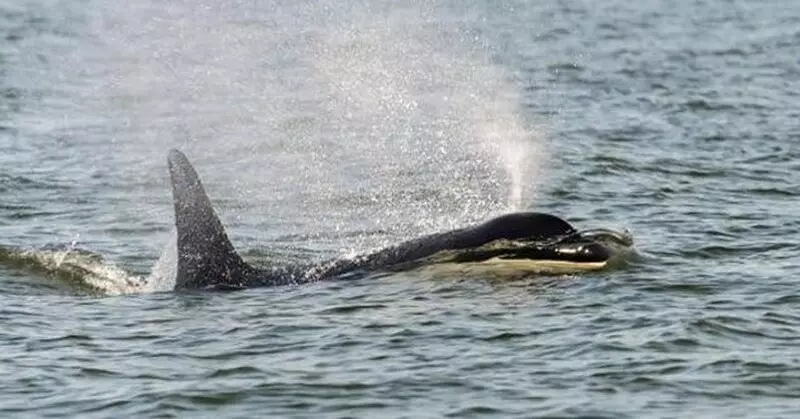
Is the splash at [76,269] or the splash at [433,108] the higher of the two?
the splash at [433,108]

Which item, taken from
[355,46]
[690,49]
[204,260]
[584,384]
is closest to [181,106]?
[355,46]

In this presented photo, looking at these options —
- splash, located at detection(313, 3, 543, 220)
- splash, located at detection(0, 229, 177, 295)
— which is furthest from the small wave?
splash, located at detection(313, 3, 543, 220)

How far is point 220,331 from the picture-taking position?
14.3 meters

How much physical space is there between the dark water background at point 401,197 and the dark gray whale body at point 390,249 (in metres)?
0.34

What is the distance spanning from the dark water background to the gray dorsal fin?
355 mm

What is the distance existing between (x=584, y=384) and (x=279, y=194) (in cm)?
1024

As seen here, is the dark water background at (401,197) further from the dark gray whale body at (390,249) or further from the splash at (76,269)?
the dark gray whale body at (390,249)

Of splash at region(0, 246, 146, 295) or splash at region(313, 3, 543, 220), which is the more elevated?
splash at region(313, 3, 543, 220)

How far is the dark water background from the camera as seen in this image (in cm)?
1277

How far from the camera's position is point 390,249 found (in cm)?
1672

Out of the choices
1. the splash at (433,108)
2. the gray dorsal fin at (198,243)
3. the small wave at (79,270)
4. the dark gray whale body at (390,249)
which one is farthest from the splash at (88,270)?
the splash at (433,108)

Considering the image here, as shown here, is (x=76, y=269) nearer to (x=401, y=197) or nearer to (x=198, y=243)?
(x=198, y=243)

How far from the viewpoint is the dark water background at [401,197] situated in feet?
41.9

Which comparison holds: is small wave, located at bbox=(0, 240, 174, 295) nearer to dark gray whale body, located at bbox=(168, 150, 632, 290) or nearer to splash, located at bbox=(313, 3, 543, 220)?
dark gray whale body, located at bbox=(168, 150, 632, 290)
